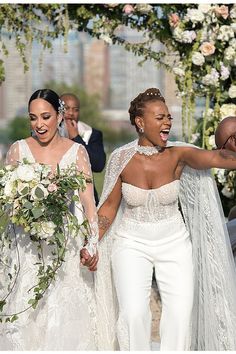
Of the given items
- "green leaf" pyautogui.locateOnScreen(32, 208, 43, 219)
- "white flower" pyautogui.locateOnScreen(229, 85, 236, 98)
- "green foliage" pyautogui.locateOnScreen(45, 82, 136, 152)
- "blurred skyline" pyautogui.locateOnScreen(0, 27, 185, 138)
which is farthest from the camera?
"blurred skyline" pyautogui.locateOnScreen(0, 27, 185, 138)

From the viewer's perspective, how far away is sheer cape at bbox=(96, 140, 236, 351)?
242 inches

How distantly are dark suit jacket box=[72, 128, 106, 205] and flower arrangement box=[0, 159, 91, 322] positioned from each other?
1697 millimetres

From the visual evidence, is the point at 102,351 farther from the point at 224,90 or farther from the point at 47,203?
the point at 224,90

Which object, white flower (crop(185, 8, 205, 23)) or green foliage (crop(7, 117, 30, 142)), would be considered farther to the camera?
green foliage (crop(7, 117, 30, 142))

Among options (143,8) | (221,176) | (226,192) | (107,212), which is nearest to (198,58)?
(143,8)

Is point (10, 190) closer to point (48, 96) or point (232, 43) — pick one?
point (48, 96)

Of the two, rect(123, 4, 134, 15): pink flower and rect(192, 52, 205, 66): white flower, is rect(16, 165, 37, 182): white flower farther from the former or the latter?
rect(192, 52, 205, 66): white flower

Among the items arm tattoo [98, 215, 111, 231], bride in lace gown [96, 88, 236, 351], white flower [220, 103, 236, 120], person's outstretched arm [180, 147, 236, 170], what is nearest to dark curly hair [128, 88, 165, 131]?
bride in lace gown [96, 88, 236, 351]

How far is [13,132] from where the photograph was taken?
5706 cm

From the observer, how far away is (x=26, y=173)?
5660 mm

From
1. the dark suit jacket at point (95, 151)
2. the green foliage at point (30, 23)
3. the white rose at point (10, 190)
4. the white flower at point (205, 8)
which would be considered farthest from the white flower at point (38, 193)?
the white flower at point (205, 8)

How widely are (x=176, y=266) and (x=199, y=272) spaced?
415mm

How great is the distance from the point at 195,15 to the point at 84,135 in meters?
1.58

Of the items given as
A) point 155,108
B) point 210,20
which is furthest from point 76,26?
point 155,108
